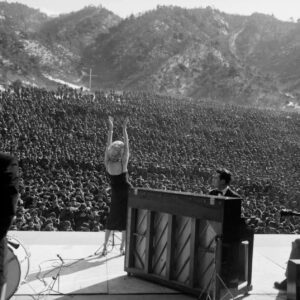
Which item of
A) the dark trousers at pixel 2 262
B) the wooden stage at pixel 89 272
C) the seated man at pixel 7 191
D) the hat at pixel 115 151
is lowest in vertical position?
the wooden stage at pixel 89 272

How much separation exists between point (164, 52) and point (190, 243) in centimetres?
9914

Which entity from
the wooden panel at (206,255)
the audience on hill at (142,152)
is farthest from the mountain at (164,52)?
the wooden panel at (206,255)

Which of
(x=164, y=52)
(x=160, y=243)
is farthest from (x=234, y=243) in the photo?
(x=164, y=52)

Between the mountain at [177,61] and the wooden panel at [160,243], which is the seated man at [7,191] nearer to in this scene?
the wooden panel at [160,243]

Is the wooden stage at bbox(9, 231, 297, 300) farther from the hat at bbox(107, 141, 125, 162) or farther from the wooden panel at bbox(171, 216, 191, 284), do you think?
the hat at bbox(107, 141, 125, 162)

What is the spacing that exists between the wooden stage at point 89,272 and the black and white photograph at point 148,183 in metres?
0.02

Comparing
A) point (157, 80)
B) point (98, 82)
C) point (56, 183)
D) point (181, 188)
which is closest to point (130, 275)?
point (56, 183)

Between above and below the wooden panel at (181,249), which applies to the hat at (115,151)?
above

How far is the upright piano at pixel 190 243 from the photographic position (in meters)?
4.29

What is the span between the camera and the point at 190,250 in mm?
4582

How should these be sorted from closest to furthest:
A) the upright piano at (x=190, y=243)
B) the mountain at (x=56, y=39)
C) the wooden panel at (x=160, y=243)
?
the upright piano at (x=190, y=243) < the wooden panel at (x=160, y=243) < the mountain at (x=56, y=39)

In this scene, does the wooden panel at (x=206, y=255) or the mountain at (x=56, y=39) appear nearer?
the wooden panel at (x=206, y=255)

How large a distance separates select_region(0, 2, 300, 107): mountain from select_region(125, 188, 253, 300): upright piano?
5849 centimetres

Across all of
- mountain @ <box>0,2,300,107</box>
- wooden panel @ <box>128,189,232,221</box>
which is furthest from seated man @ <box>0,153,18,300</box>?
mountain @ <box>0,2,300,107</box>
